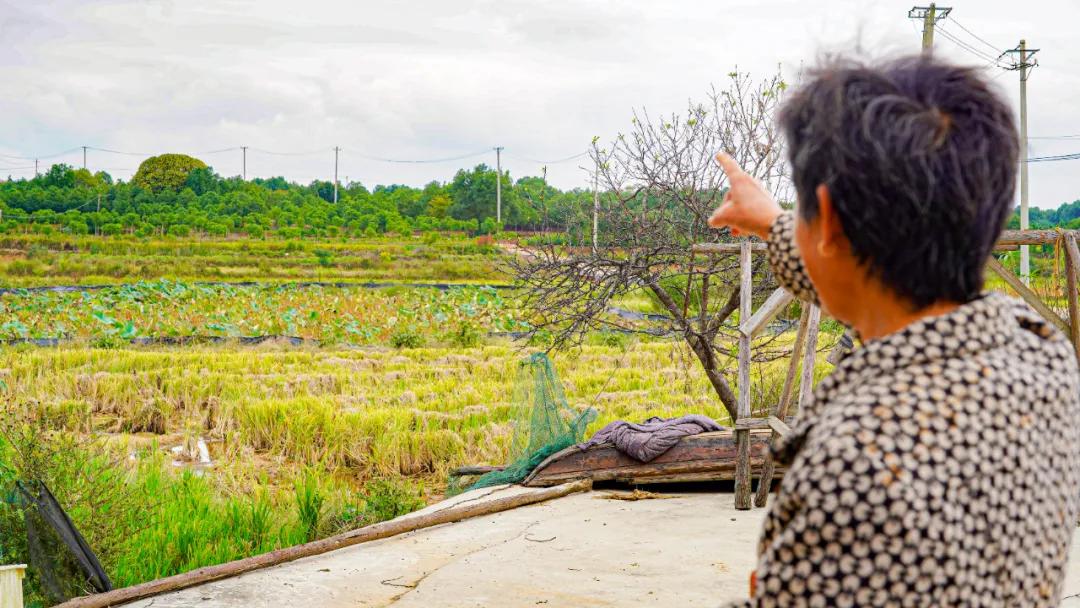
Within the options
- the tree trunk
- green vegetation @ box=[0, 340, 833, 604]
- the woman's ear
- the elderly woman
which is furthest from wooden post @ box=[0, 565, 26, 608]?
the tree trunk

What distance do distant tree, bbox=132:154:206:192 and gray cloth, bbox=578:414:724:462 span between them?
55129 mm

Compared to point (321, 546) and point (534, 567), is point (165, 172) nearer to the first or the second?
point (321, 546)

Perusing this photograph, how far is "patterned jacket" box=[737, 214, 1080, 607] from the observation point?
37.8 inches

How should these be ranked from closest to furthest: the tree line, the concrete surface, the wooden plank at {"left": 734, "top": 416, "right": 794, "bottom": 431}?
the concrete surface < the wooden plank at {"left": 734, "top": 416, "right": 794, "bottom": 431} < the tree line

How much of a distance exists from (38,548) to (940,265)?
436 cm

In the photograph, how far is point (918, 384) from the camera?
3.31ft

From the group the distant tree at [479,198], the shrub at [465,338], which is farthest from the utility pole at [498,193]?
the shrub at [465,338]

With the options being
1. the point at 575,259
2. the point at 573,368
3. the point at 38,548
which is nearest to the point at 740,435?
the point at 575,259

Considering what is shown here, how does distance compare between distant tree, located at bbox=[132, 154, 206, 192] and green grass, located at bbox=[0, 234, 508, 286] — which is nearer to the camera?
green grass, located at bbox=[0, 234, 508, 286]

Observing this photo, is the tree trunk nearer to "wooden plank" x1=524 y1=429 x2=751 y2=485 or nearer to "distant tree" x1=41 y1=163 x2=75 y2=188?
"wooden plank" x1=524 y1=429 x2=751 y2=485

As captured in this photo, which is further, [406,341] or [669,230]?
[406,341]

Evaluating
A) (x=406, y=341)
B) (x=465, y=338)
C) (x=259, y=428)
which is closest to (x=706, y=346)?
(x=259, y=428)

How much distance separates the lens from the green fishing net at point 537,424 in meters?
7.29

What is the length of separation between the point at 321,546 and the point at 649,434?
2.58 m
